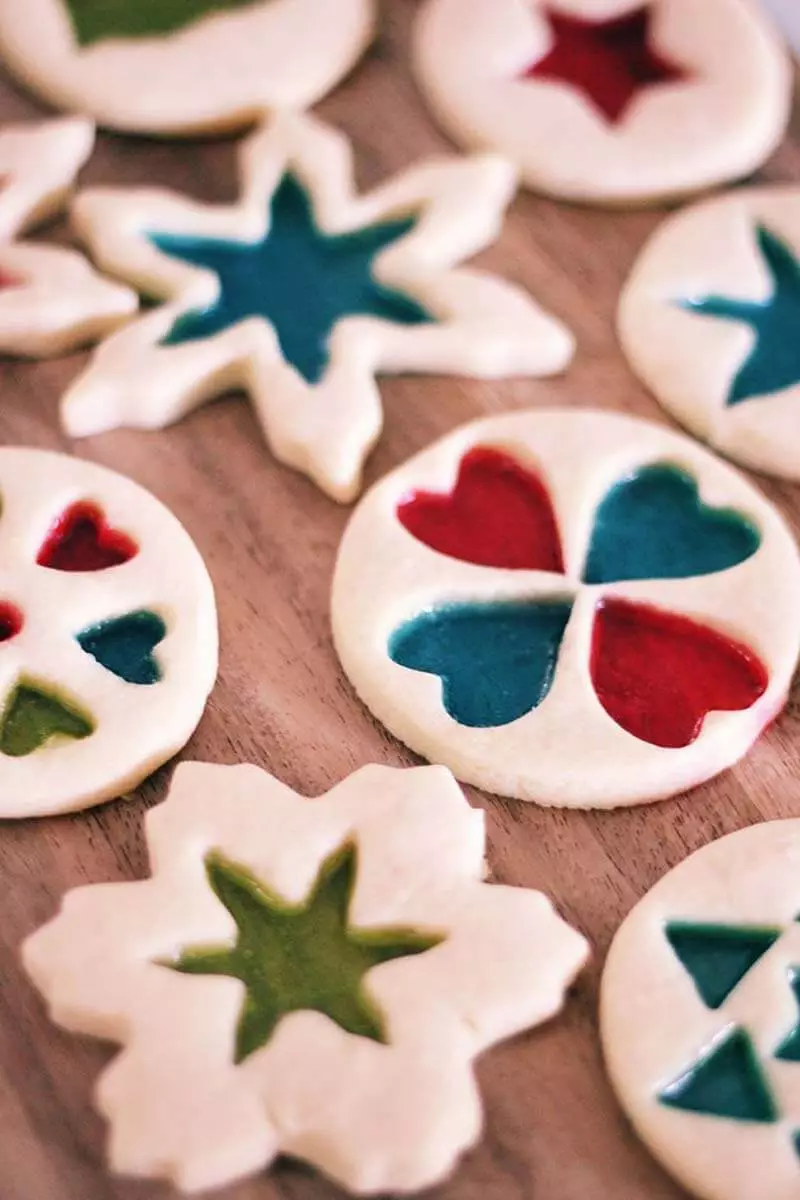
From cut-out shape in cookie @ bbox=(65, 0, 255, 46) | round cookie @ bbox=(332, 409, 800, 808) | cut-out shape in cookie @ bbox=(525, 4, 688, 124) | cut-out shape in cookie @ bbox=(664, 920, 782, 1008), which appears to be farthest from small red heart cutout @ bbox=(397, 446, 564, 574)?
cut-out shape in cookie @ bbox=(65, 0, 255, 46)

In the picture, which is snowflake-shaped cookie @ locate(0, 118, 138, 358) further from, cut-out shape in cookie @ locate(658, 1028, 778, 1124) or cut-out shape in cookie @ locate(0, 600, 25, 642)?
cut-out shape in cookie @ locate(658, 1028, 778, 1124)

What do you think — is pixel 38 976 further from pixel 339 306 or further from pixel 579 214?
pixel 579 214

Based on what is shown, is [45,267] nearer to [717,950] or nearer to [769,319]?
[769,319]

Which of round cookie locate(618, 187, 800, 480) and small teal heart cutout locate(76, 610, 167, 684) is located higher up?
round cookie locate(618, 187, 800, 480)

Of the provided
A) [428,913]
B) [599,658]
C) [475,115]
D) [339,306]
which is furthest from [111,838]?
[475,115]

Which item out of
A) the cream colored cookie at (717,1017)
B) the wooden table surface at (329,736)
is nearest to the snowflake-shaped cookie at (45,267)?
the wooden table surface at (329,736)

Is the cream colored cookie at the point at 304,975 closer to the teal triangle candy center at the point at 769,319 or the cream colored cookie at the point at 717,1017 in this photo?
the cream colored cookie at the point at 717,1017
